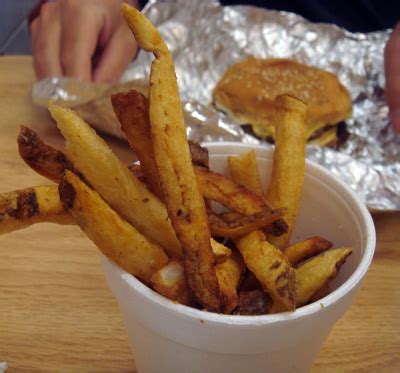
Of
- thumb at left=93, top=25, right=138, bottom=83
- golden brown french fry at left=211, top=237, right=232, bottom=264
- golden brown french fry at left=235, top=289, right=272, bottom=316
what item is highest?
golden brown french fry at left=211, top=237, right=232, bottom=264

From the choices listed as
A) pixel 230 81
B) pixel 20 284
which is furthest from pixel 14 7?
pixel 20 284

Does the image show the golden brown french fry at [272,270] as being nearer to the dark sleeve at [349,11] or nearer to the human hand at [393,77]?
the human hand at [393,77]

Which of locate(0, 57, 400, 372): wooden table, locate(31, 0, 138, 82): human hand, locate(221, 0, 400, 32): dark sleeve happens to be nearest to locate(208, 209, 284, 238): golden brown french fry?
locate(0, 57, 400, 372): wooden table

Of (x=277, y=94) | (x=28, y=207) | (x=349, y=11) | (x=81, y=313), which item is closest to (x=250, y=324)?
(x=28, y=207)

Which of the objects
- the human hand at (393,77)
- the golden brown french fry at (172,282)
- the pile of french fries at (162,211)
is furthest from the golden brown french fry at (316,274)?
the human hand at (393,77)

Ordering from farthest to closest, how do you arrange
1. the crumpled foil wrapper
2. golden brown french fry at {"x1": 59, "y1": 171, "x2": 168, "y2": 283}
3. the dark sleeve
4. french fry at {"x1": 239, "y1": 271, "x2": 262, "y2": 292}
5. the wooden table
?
1. the dark sleeve
2. the crumpled foil wrapper
3. the wooden table
4. french fry at {"x1": 239, "y1": 271, "x2": 262, "y2": 292}
5. golden brown french fry at {"x1": 59, "y1": 171, "x2": 168, "y2": 283}

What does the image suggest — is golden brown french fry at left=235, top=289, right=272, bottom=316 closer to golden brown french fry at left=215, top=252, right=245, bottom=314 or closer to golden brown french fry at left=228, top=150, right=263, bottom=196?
golden brown french fry at left=215, top=252, right=245, bottom=314

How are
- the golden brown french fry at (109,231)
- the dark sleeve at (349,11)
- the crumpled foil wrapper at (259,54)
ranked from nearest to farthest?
the golden brown french fry at (109,231) < the crumpled foil wrapper at (259,54) < the dark sleeve at (349,11)
